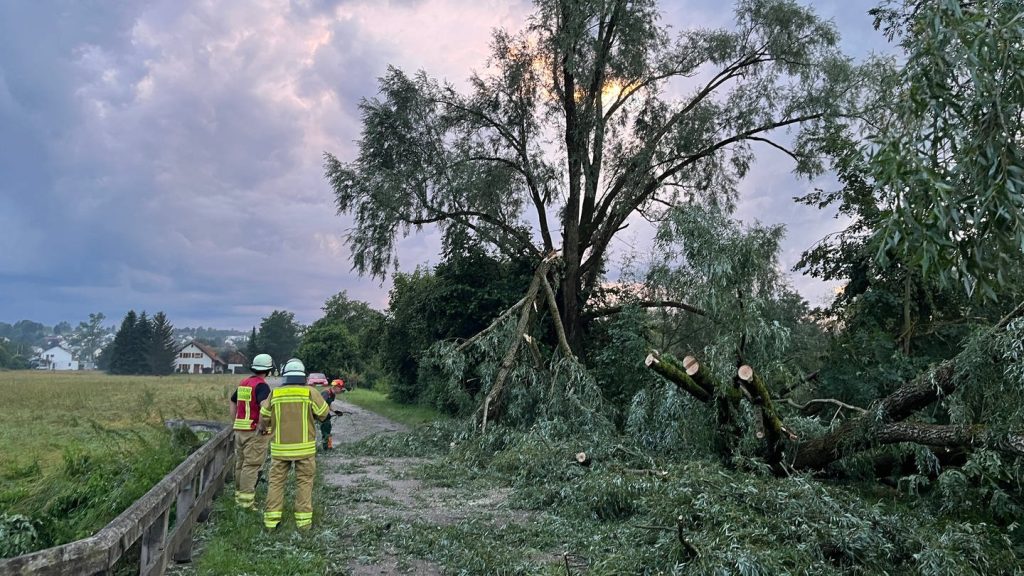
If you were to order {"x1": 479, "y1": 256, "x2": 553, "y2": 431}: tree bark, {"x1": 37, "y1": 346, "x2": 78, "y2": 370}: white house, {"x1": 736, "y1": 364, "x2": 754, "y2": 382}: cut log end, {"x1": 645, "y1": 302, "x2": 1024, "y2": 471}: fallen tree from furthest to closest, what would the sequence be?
{"x1": 37, "y1": 346, "x2": 78, "y2": 370}: white house
{"x1": 479, "y1": 256, "x2": 553, "y2": 431}: tree bark
{"x1": 736, "y1": 364, "x2": 754, "y2": 382}: cut log end
{"x1": 645, "y1": 302, "x2": 1024, "y2": 471}: fallen tree

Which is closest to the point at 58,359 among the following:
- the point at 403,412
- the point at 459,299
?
the point at 403,412

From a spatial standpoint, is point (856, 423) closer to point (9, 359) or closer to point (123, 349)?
point (123, 349)

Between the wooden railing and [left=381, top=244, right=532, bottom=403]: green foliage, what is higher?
[left=381, top=244, right=532, bottom=403]: green foliage

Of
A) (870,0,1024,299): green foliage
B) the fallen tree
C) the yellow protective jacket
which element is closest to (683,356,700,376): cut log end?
the fallen tree

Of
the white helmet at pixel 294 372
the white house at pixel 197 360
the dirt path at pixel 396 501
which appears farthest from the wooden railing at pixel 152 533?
the white house at pixel 197 360

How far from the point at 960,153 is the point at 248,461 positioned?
6725 mm

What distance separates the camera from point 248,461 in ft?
21.7

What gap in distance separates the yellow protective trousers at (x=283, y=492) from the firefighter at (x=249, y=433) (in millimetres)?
615

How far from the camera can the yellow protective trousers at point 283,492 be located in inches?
232

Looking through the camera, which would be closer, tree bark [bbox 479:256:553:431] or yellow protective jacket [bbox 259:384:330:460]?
yellow protective jacket [bbox 259:384:330:460]

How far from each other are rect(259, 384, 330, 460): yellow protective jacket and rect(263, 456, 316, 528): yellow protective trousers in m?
0.08

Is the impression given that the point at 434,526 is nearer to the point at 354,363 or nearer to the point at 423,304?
the point at 423,304

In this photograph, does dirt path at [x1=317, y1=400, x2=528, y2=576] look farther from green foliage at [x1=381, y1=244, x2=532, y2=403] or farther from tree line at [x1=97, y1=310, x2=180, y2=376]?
tree line at [x1=97, y1=310, x2=180, y2=376]

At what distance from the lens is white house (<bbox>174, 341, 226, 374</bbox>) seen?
331 feet
